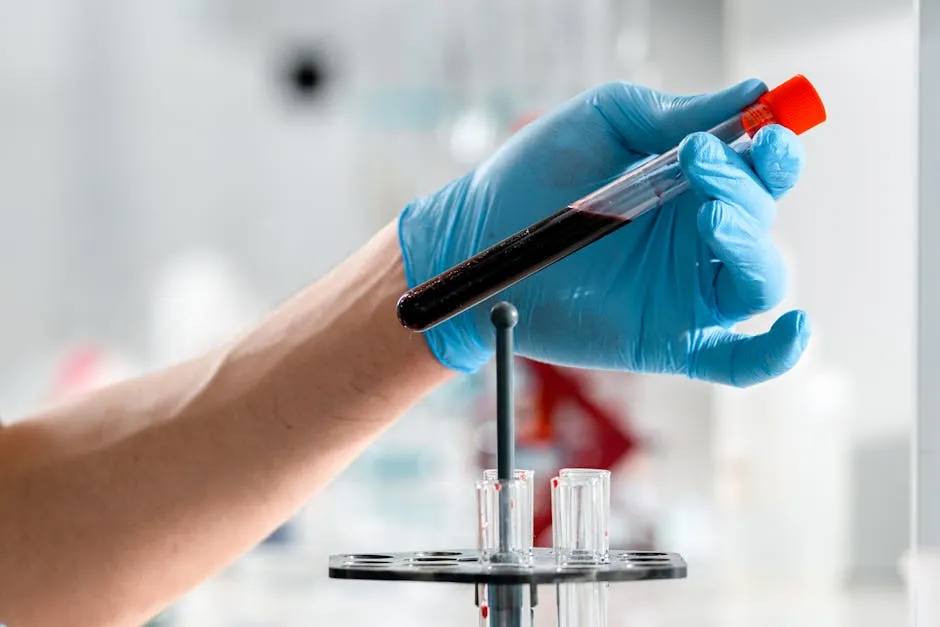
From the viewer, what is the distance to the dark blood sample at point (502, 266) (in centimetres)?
65

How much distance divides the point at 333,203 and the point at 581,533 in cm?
199

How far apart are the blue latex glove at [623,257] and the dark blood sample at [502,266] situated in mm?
114

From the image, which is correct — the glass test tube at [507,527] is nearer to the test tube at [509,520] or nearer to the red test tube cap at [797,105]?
the test tube at [509,520]

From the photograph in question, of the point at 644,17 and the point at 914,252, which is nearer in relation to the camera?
the point at 914,252

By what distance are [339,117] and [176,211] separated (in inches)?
17.1

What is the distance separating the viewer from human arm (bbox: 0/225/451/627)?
3.02ft

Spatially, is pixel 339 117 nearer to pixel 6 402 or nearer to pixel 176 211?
pixel 176 211

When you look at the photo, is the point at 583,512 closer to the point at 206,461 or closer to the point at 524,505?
the point at 524,505

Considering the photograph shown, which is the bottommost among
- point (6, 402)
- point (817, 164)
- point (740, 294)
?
point (740, 294)

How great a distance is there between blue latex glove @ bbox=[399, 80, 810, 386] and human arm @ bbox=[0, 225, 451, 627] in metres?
0.07

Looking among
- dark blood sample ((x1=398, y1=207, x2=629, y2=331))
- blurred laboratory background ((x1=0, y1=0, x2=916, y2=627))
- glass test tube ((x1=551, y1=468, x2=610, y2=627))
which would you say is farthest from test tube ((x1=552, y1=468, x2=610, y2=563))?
blurred laboratory background ((x1=0, y1=0, x2=916, y2=627))

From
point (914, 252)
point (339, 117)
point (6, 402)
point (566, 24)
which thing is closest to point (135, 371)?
point (6, 402)

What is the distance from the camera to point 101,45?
258 cm

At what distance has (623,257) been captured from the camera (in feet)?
2.71
